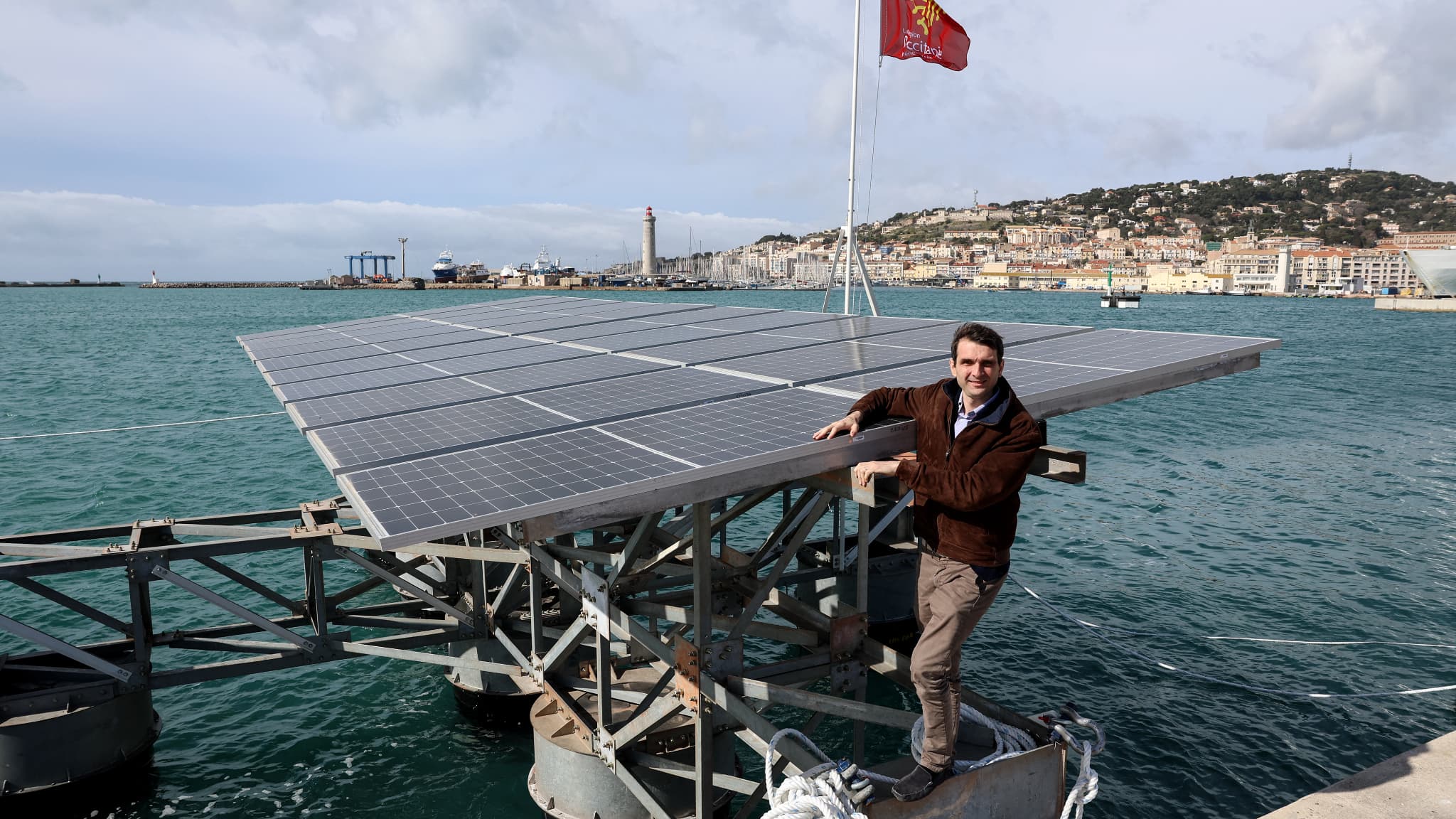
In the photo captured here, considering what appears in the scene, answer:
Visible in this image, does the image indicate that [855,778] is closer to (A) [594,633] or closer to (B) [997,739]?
(B) [997,739]

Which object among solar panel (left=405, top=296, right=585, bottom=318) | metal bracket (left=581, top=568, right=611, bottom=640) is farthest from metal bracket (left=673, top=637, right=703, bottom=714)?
solar panel (left=405, top=296, right=585, bottom=318)

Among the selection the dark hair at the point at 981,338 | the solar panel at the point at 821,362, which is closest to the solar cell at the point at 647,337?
the solar panel at the point at 821,362

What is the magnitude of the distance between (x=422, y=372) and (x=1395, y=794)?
38.1 ft

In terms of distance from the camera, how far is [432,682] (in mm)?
14516

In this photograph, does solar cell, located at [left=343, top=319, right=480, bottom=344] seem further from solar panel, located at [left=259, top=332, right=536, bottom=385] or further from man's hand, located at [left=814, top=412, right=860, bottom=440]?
man's hand, located at [left=814, top=412, right=860, bottom=440]

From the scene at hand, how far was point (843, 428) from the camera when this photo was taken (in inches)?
240

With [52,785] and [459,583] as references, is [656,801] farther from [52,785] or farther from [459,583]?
[52,785]

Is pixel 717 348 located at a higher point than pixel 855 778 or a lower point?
higher

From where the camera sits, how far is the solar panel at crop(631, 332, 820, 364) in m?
11.1

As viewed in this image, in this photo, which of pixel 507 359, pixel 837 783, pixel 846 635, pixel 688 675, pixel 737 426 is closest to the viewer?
pixel 837 783

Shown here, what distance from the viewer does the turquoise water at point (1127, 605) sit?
38.7 feet

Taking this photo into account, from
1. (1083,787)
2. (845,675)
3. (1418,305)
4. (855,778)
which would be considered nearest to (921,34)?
(845,675)

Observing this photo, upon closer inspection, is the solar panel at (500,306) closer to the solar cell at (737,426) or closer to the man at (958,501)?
the solar cell at (737,426)

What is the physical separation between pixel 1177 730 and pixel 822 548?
6.12 m
